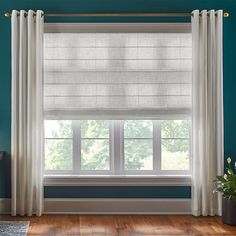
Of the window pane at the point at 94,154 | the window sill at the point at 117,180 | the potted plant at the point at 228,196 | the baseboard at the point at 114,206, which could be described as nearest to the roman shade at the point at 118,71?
the window pane at the point at 94,154

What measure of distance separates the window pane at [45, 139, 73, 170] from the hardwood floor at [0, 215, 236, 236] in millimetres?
604

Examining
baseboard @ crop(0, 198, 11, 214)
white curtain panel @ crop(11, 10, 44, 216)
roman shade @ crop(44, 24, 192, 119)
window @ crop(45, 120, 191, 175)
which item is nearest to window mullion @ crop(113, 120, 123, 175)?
window @ crop(45, 120, 191, 175)

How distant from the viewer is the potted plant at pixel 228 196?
4621 mm

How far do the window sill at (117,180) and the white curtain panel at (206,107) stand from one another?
251mm

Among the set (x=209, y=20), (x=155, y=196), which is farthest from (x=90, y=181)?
(x=209, y=20)

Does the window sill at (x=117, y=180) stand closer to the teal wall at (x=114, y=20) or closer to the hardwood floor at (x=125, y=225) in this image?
the teal wall at (x=114, y=20)

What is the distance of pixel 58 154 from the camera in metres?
5.26

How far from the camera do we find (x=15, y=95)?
5000 millimetres

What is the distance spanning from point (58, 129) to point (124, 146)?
2.70 feet

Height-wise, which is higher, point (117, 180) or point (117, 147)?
point (117, 147)

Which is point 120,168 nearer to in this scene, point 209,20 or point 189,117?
point 189,117

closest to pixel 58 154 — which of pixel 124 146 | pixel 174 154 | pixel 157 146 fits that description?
pixel 124 146

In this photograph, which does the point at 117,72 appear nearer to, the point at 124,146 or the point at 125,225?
the point at 124,146

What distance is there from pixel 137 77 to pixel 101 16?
2.76ft
